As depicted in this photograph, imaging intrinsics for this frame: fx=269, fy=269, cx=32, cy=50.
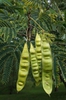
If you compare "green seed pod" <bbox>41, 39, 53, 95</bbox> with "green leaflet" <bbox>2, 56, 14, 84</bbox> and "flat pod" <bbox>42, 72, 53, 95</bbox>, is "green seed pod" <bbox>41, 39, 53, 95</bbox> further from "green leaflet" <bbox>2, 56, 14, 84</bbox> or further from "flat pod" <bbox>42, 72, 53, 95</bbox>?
"green leaflet" <bbox>2, 56, 14, 84</bbox>

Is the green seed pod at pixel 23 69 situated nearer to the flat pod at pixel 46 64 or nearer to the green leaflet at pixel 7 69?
the flat pod at pixel 46 64

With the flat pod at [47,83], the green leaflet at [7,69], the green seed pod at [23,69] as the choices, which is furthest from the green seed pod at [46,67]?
the green leaflet at [7,69]

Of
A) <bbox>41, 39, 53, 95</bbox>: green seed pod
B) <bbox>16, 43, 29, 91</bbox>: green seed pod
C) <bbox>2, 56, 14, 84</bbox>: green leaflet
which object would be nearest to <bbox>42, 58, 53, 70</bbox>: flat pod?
<bbox>41, 39, 53, 95</bbox>: green seed pod

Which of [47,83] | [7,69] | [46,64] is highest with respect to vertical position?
[46,64]

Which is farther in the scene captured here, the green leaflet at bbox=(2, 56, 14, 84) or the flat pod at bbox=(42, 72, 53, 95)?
the green leaflet at bbox=(2, 56, 14, 84)

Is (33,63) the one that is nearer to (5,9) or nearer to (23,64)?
(23,64)

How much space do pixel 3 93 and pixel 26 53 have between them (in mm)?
13030

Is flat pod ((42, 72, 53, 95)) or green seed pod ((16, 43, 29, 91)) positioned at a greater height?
green seed pod ((16, 43, 29, 91))

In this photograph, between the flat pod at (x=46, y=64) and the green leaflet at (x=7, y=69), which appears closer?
the flat pod at (x=46, y=64)

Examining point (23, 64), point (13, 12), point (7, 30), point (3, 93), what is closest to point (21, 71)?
point (23, 64)

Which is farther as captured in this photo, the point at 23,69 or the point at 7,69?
the point at 7,69

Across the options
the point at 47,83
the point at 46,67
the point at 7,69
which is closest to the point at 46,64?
the point at 46,67

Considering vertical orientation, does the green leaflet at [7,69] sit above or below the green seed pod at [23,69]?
below

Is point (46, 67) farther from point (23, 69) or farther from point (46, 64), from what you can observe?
point (23, 69)
